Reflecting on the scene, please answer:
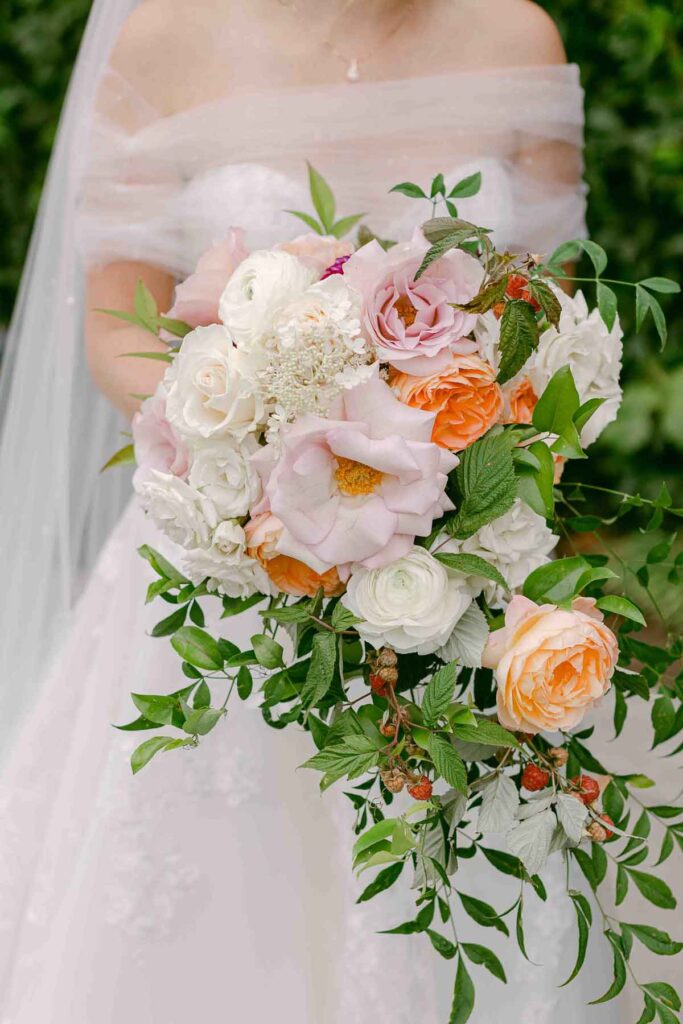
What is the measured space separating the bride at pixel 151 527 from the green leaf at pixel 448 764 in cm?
53

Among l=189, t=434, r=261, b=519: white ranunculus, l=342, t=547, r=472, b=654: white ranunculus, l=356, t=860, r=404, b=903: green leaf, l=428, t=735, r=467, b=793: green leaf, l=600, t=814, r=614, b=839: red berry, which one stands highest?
l=189, t=434, r=261, b=519: white ranunculus

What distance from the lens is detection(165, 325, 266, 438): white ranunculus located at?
0.92 m

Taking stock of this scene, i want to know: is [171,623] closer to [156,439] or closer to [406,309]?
[156,439]

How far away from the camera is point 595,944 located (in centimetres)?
144

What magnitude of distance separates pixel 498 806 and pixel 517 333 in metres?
0.41

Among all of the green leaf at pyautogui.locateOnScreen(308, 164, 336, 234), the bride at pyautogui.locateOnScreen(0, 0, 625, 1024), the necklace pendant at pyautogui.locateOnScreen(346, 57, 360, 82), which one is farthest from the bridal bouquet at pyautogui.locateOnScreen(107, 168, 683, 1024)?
the necklace pendant at pyautogui.locateOnScreen(346, 57, 360, 82)

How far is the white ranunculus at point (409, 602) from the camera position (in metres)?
0.88

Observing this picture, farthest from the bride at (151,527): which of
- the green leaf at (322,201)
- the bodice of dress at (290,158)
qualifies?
the green leaf at (322,201)

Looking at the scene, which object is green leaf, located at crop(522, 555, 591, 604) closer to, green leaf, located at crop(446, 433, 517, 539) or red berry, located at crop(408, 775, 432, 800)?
green leaf, located at crop(446, 433, 517, 539)

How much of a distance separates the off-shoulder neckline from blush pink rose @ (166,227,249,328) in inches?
22.5

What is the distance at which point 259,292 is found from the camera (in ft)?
3.08

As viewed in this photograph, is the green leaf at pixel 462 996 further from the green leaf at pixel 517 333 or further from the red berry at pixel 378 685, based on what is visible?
the green leaf at pixel 517 333

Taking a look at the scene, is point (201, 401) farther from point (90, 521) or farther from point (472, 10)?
point (472, 10)

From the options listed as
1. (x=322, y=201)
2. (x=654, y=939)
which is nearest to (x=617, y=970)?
(x=654, y=939)
